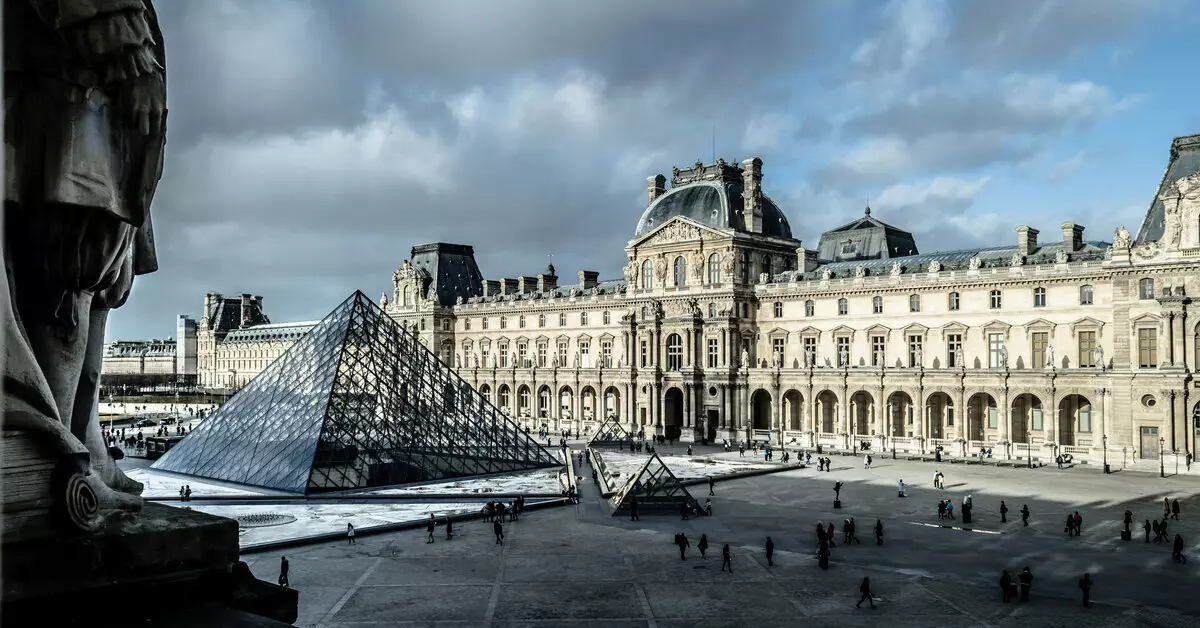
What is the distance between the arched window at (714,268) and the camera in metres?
60.0

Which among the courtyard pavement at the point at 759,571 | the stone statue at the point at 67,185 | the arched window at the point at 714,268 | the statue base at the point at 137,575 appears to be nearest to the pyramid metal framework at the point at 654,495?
the courtyard pavement at the point at 759,571

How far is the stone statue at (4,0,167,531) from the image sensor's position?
552cm

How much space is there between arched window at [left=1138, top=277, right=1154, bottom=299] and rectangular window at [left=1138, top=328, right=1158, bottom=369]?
1583 millimetres

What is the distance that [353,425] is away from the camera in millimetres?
38781

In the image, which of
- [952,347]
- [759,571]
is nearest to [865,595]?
[759,571]

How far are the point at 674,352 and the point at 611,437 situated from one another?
7.53 m

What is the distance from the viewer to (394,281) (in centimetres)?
8344

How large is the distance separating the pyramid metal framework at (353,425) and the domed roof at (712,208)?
21460mm

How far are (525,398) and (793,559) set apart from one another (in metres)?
51.6

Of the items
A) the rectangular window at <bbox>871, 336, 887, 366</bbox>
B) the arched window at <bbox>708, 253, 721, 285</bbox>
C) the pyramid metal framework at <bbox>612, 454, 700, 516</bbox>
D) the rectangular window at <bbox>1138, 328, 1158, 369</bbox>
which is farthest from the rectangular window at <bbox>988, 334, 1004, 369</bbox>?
the pyramid metal framework at <bbox>612, 454, 700, 516</bbox>

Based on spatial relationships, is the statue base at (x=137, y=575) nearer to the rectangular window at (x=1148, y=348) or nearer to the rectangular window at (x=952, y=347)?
the rectangular window at (x=1148, y=348)

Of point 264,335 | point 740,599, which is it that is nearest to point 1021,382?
point 740,599

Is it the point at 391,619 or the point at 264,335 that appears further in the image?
the point at 264,335

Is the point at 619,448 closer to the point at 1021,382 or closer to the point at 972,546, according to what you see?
the point at 1021,382
